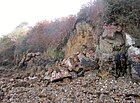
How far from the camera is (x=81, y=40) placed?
1719 centimetres

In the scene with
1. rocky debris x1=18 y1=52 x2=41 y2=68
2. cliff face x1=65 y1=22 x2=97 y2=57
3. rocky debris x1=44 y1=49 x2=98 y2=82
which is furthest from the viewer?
rocky debris x1=18 y1=52 x2=41 y2=68

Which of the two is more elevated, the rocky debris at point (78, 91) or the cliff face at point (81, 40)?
the cliff face at point (81, 40)

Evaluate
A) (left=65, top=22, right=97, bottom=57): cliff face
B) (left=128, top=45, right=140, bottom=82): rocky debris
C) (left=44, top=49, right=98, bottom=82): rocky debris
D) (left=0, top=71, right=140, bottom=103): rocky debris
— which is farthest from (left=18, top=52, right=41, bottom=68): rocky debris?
(left=128, top=45, right=140, bottom=82): rocky debris

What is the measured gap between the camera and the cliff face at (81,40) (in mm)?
16456

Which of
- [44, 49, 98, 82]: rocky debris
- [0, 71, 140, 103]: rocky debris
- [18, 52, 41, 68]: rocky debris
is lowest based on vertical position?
[0, 71, 140, 103]: rocky debris

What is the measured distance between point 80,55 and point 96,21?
1.92m

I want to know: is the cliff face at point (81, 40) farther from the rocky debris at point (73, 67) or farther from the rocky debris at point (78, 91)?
the rocky debris at point (78, 91)

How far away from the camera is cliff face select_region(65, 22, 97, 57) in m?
16.5

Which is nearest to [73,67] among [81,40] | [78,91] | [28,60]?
[81,40]

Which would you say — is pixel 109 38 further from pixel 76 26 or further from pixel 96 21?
pixel 76 26

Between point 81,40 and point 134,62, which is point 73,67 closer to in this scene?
point 81,40

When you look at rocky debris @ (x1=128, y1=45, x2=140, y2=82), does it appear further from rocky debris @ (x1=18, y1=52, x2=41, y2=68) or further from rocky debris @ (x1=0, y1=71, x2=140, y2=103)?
rocky debris @ (x1=18, y1=52, x2=41, y2=68)

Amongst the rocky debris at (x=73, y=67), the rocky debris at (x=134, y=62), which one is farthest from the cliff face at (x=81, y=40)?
the rocky debris at (x=134, y=62)

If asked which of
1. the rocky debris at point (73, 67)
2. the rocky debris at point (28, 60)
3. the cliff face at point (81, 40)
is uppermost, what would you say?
the cliff face at point (81, 40)
